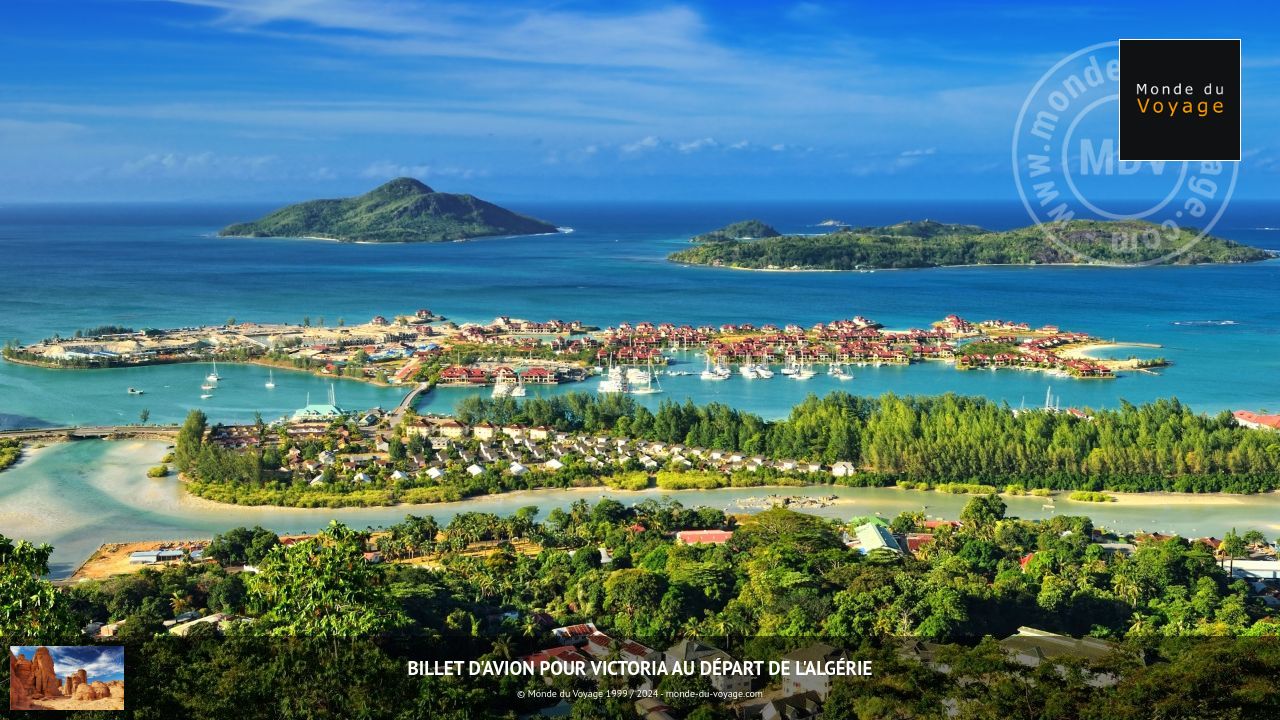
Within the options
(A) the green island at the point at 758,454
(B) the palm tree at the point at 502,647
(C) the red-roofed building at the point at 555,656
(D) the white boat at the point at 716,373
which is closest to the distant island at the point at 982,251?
(D) the white boat at the point at 716,373

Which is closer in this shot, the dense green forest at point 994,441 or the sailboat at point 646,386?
the dense green forest at point 994,441

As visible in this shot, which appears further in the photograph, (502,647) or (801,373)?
(801,373)

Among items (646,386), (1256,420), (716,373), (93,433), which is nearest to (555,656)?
(93,433)

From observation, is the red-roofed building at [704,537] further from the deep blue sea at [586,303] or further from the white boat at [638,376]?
the white boat at [638,376]

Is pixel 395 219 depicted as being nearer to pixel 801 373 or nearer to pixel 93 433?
pixel 801 373

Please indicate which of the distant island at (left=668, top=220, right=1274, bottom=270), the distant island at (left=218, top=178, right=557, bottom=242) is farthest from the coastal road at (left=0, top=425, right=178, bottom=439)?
the distant island at (left=218, top=178, right=557, bottom=242)

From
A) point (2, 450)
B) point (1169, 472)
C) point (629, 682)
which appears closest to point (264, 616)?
point (629, 682)

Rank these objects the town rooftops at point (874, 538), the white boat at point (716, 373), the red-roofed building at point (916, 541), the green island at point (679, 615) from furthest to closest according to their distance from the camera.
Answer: the white boat at point (716, 373) → the red-roofed building at point (916, 541) → the town rooftops at point (874, 538) → the green island at point (679, 615)
